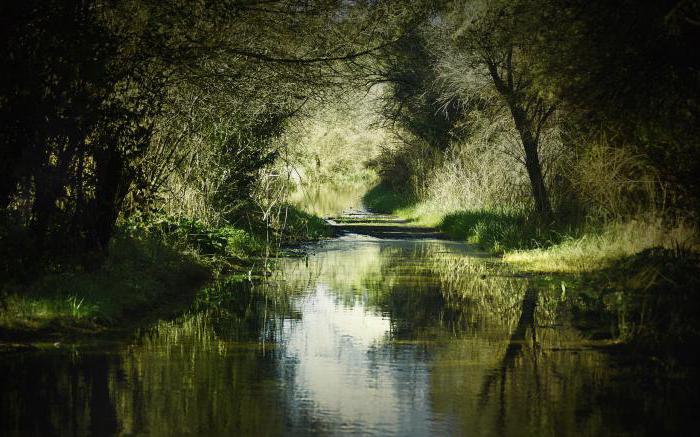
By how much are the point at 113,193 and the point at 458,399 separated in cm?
813

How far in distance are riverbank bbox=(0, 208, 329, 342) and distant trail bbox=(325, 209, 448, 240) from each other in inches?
466

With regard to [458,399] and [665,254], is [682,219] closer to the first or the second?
[665,254]

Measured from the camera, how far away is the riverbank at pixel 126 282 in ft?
38.8

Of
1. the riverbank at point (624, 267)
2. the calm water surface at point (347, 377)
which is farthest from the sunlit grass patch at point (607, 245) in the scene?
the calm water surface at point (347, 377)

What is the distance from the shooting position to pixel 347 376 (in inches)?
371

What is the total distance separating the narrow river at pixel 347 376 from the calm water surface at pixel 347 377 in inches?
0.8

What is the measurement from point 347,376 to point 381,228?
3052 centimetres

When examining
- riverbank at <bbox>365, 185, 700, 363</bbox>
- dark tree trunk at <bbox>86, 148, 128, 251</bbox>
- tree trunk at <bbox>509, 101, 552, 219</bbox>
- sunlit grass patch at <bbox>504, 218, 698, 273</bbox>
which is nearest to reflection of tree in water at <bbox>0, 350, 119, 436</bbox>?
dark tree trunk at <bbox>86, 148, 128, 251</bbox>

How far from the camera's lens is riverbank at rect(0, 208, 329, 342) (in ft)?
38.8

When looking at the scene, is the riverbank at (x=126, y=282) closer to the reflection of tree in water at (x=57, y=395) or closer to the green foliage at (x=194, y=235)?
the green foliage at (x=194, y=235)

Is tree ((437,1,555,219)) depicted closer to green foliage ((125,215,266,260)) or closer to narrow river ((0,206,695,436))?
green foliage ((125,215,266,260))

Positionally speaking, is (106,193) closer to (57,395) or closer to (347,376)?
(347,376)

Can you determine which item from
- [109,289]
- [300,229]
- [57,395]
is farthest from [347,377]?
[300,229]

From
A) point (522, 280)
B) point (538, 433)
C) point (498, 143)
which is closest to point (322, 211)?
point (498, 143)
